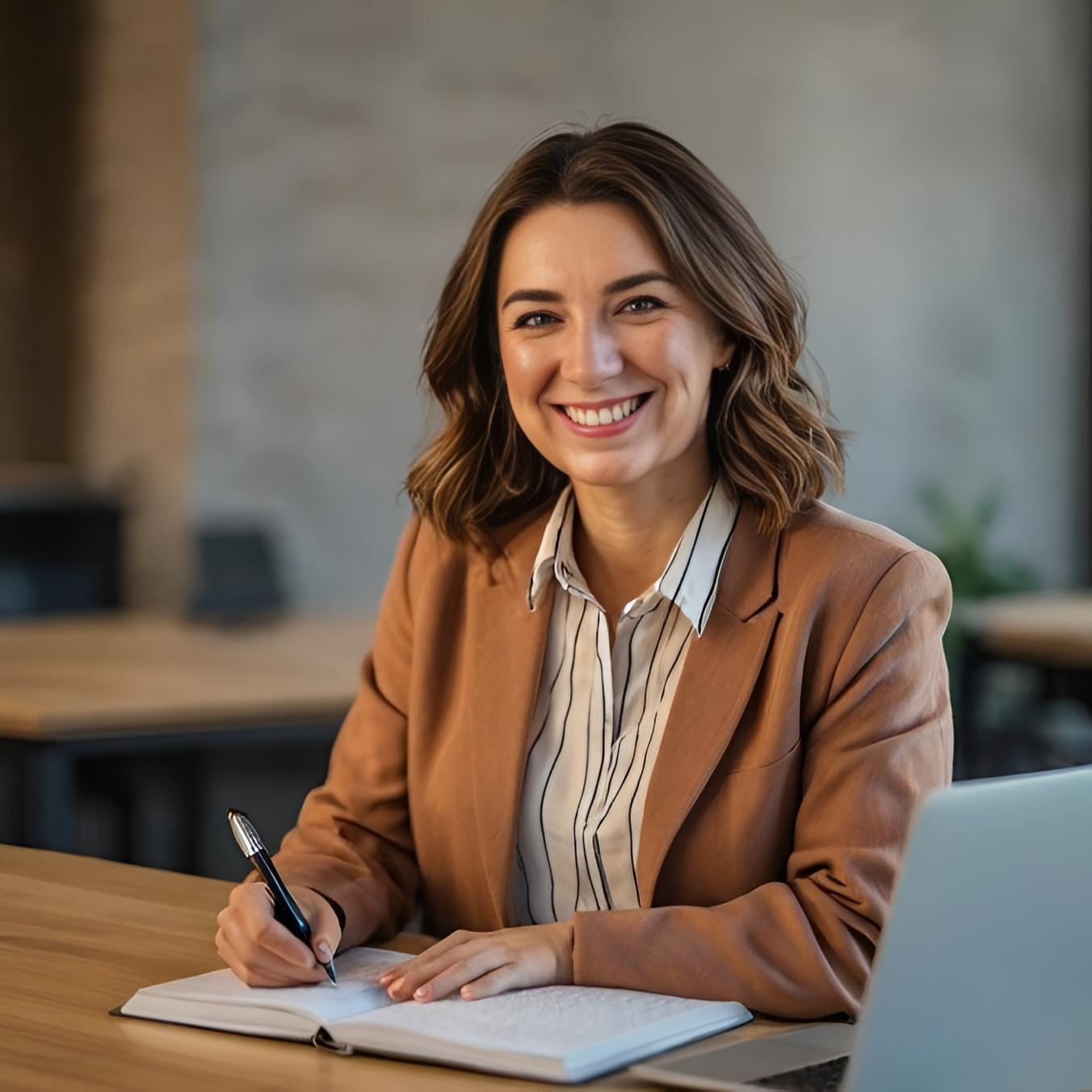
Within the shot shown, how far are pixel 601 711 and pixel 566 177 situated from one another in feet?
1.93

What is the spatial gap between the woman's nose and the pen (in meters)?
0.59

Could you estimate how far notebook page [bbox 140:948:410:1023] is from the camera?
1472 mm

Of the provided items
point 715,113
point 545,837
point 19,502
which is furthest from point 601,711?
point 715,113

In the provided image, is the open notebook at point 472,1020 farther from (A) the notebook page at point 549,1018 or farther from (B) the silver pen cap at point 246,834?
(B) the silver pen cap at point 246,834

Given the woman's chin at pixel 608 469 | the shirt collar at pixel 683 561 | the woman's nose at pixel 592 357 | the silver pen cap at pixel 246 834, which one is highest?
the woman's nose at pixel 592 357

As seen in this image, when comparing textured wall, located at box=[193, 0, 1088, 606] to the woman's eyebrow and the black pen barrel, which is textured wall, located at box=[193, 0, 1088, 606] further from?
the black pen barrel

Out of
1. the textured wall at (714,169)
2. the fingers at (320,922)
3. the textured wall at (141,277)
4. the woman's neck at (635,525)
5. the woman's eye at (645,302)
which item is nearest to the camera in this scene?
the fingers at (320,922)

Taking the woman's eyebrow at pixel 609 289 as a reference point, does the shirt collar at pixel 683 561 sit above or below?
below

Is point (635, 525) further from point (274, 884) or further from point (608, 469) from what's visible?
point (274, 884)

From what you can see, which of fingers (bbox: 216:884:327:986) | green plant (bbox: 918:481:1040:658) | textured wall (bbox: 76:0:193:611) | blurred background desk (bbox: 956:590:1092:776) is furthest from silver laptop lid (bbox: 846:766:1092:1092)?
green plant (bbox: 918:481:1040:658)

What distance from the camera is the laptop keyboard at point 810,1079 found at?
130 centimetres

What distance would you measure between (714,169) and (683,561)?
5.61 meters

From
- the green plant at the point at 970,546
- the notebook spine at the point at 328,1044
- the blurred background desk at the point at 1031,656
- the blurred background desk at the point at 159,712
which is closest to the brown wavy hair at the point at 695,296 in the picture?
the notebook spine at the point at 328,1044

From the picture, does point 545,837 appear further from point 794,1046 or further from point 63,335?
point 63,335
